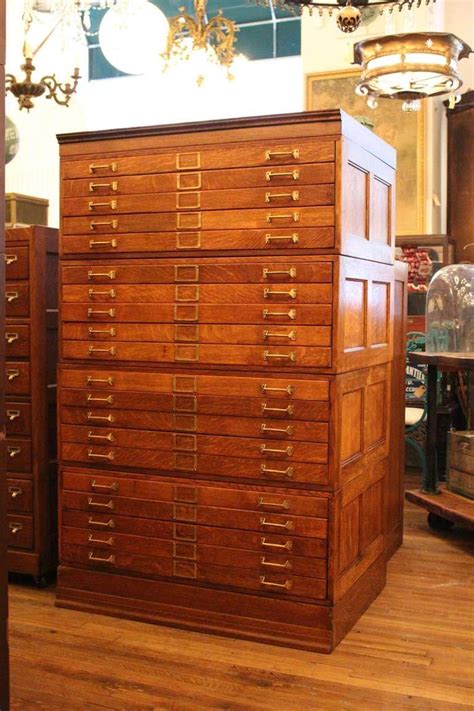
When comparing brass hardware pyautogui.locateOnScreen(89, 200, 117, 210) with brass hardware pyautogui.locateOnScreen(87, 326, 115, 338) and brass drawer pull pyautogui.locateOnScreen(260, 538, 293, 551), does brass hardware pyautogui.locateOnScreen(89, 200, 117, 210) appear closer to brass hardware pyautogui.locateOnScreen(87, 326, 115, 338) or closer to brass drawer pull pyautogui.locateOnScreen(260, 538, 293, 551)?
brass hardware pyautogui.locateOnScreen(87, 326, 115, 338)

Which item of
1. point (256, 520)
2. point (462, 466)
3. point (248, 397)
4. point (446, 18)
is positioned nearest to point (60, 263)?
point (248, 397)

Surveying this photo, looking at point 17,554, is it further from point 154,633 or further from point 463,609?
point 463,609

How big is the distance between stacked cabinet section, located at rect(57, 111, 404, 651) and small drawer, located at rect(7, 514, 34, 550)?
28cm

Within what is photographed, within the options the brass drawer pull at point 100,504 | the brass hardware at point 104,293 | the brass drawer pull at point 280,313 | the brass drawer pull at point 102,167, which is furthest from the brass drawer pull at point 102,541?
the brass drawer pull at point 102,167

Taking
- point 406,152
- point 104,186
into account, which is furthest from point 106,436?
point 406,152

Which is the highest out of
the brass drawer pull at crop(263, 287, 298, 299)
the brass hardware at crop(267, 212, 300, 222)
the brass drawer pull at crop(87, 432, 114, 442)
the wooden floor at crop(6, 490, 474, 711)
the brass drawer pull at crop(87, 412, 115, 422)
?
the brass hardware at crop(267, 212, 300, 222)

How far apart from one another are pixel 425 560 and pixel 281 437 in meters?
1.50

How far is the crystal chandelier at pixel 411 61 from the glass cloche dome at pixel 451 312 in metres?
1.20

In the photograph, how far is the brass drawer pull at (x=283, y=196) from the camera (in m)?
3.14

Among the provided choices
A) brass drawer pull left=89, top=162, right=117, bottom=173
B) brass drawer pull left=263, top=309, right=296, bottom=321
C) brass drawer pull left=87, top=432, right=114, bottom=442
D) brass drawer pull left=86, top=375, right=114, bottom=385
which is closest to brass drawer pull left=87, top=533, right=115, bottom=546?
brass drawer pull left=87, top=432, right=114, bottom=442

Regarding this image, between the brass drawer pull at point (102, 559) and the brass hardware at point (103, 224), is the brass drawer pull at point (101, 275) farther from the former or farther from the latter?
the brass drawer pull at point (102, 559)

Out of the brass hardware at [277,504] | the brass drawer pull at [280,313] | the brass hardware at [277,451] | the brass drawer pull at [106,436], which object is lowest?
the brass hardware at [277,504]

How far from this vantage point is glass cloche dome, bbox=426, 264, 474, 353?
5.46 meters

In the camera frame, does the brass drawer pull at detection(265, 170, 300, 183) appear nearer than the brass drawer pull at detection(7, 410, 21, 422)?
Yes
